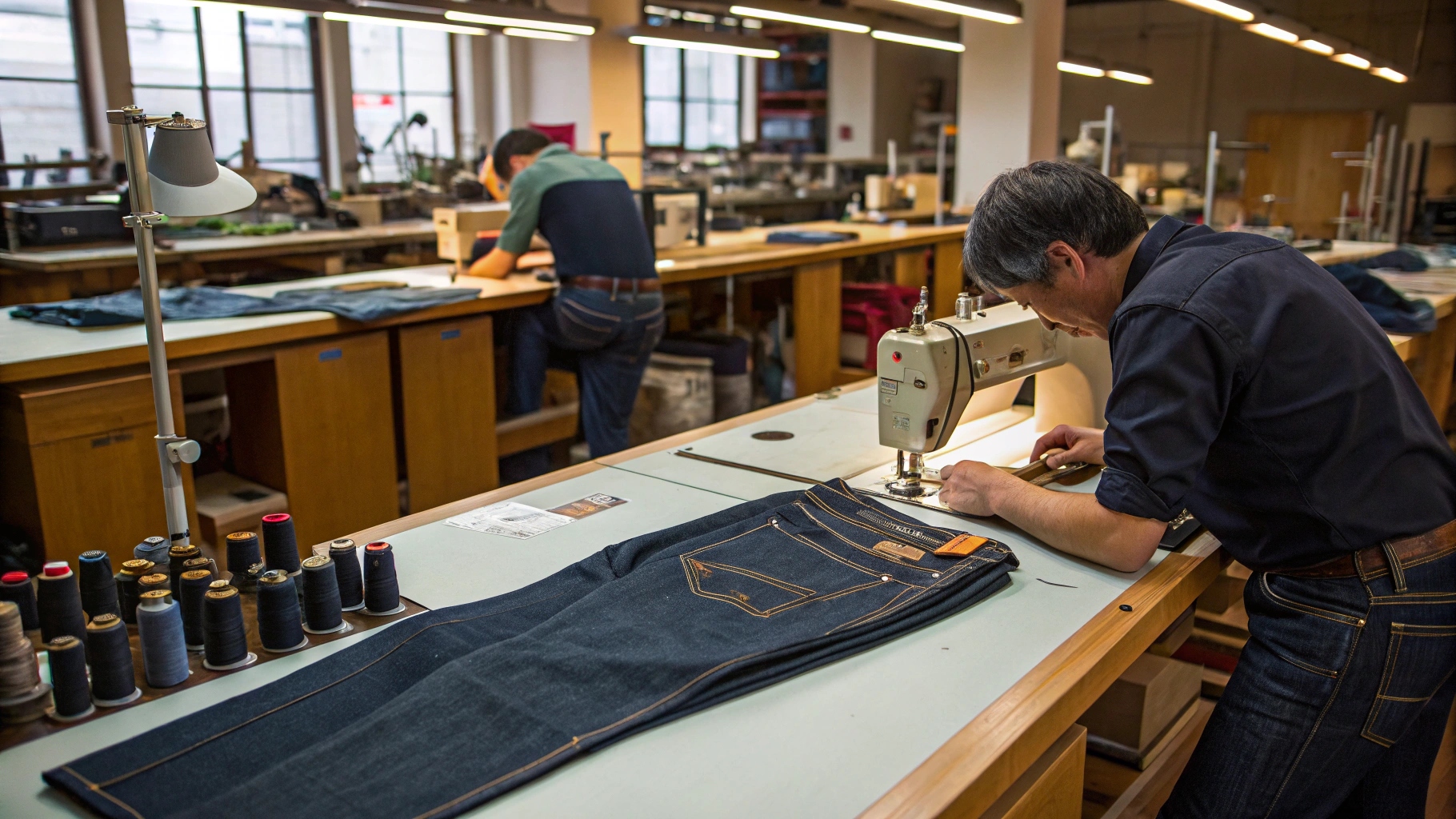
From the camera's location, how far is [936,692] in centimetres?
117

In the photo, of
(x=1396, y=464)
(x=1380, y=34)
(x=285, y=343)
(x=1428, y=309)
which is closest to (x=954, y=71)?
(x=1380, y=34)

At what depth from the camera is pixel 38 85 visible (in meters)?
8.05

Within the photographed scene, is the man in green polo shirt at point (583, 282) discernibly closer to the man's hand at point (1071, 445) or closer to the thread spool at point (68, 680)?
the man's hand at point (1071, 445)

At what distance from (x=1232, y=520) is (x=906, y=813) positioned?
0.78 m

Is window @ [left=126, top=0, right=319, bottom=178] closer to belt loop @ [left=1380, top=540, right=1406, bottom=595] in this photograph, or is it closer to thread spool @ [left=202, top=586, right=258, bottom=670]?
thread spool @ [left=202, top=586, right=258, bottom=670]

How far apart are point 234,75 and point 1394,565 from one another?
995 cm

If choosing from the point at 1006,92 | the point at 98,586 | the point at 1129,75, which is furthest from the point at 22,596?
the point at 1129,75

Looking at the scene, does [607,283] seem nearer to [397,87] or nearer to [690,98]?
[397,87]

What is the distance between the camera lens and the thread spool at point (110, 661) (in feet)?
3.64

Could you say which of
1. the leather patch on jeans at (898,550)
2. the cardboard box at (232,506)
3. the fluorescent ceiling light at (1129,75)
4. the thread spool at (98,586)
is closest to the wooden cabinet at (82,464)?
the cardboard box at (232,506)

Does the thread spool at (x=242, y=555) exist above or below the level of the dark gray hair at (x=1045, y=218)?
below

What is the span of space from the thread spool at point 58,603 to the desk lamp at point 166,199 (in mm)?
230

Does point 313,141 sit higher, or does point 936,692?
point 313,141

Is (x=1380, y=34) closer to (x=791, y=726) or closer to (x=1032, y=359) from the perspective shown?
(x=1032, y=359)
